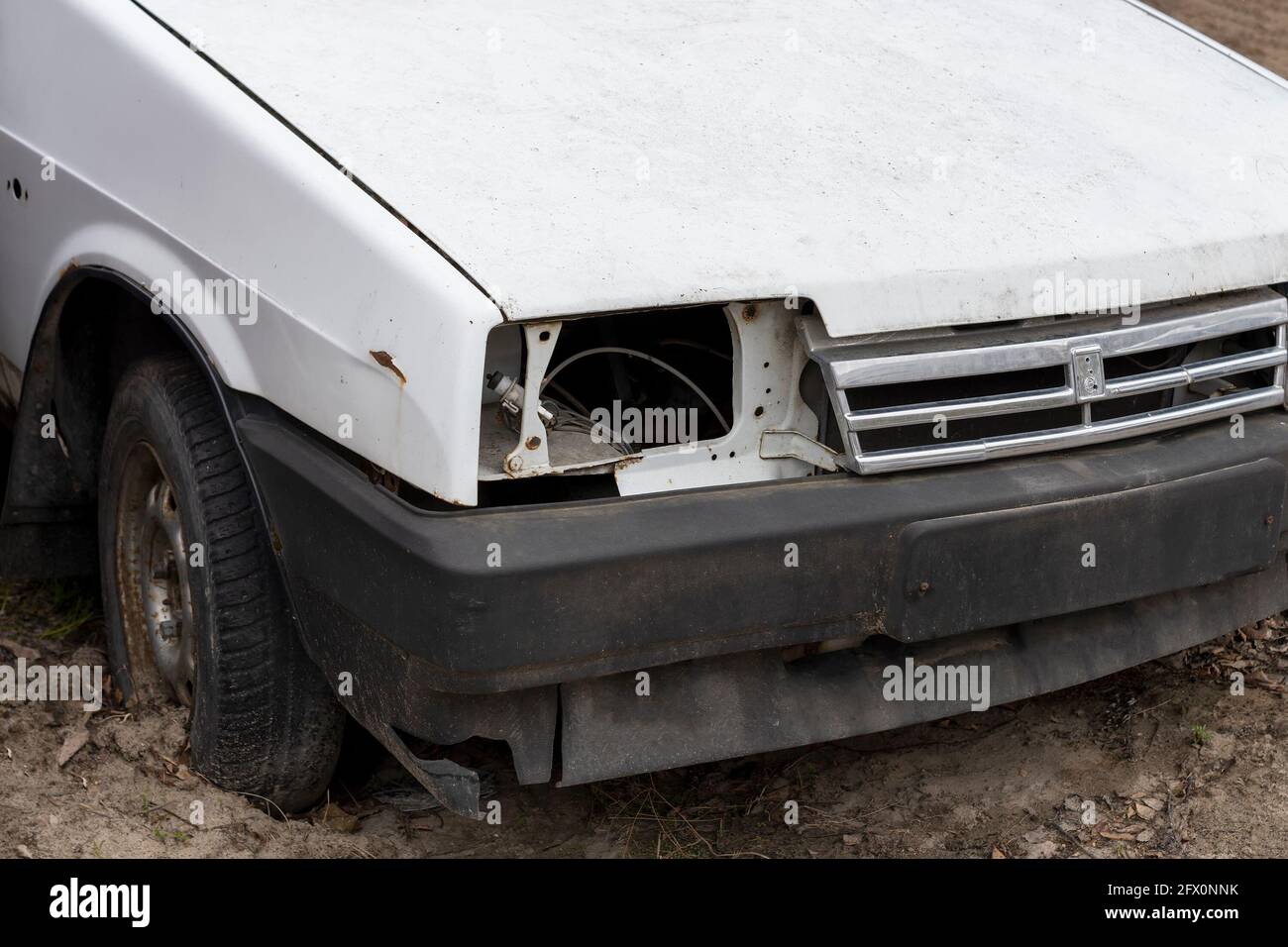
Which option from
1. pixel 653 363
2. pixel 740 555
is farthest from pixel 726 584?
pixel 653 363

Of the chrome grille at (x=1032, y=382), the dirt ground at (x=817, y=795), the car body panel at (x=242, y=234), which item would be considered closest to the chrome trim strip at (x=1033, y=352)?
the chrome grille at (x=1032, y=382)

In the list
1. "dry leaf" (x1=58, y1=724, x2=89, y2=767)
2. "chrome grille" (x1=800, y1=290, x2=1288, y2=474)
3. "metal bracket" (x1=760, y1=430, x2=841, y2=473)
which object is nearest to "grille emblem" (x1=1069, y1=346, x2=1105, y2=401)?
"chrome grille" (x1=800, y1=290, x2=1288, y2=474)

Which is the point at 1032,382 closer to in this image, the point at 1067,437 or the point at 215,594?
the point at 1067,437

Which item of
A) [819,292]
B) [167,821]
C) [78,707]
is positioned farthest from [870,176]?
[78,707]

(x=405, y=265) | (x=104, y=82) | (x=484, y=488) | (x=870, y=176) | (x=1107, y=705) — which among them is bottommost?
(x=1107, y=705)

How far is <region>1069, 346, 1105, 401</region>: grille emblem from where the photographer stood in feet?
8.34

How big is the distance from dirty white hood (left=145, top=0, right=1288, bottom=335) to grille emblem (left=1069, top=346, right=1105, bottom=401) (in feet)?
0.46

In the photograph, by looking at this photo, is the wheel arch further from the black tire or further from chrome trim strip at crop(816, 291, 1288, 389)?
chrome trim strip at crop(816, 291, 1288, 389)

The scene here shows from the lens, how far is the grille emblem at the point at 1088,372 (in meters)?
2.54

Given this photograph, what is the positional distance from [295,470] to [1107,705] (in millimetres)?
1973

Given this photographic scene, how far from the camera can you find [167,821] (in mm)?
2826

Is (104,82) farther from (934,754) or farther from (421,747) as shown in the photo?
(934,754)

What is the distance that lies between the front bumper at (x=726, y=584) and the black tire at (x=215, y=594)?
201mm

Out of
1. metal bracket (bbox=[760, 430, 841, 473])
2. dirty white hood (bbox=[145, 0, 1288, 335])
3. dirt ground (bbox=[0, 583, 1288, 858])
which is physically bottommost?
dirt ground (bbox=[0, 583, 1288, 858])
